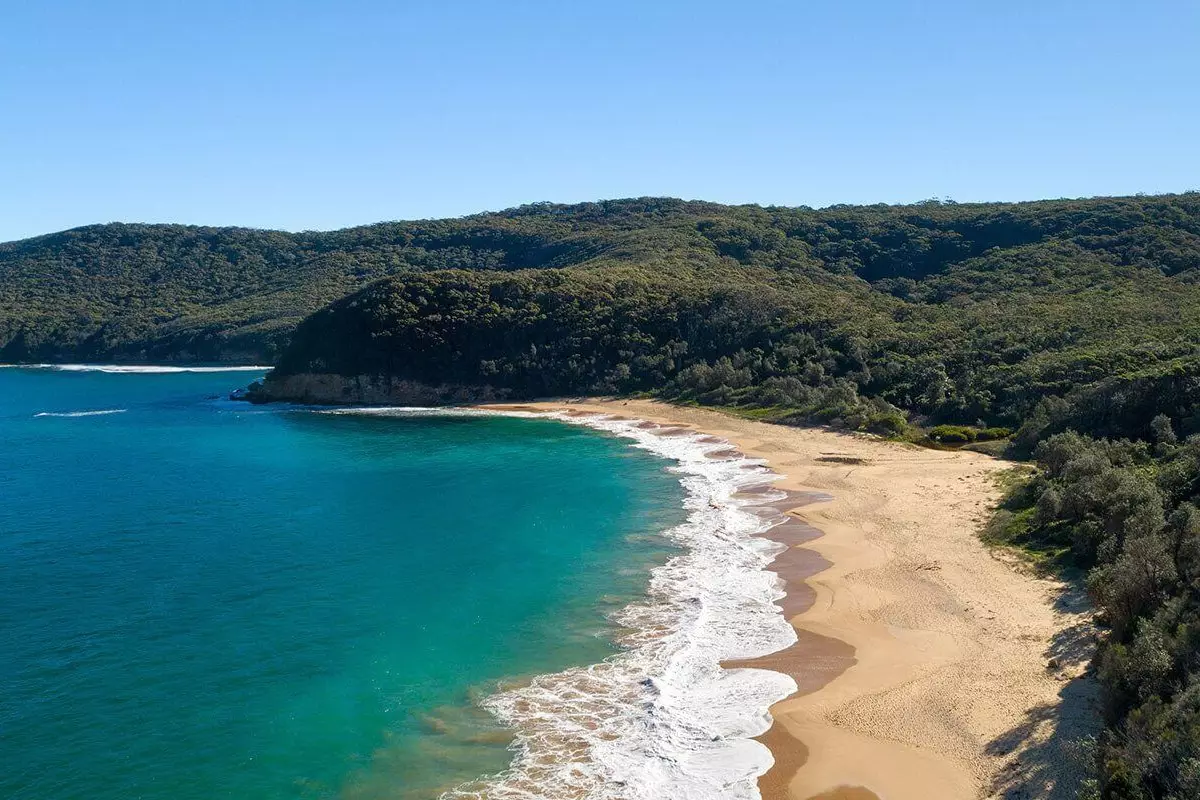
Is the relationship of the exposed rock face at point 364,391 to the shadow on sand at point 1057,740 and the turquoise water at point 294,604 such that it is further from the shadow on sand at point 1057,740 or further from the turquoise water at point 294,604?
the shadow on sand at point 1057,740

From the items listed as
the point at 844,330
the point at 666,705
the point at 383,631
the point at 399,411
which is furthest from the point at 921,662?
the point at 399,411

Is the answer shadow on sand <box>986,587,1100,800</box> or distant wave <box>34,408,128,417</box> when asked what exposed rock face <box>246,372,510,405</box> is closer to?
distant wave <box>34,408,128,417</box>

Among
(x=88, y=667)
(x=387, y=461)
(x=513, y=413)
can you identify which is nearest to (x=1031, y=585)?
(x=88, y=667)

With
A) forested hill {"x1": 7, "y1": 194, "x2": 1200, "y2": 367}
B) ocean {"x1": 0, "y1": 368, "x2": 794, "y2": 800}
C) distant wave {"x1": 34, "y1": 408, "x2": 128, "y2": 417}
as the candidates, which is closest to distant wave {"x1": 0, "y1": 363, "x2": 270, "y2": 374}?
forested hill {"x1": 7, "y1": 194, "x2": 1200, "y2": 367}

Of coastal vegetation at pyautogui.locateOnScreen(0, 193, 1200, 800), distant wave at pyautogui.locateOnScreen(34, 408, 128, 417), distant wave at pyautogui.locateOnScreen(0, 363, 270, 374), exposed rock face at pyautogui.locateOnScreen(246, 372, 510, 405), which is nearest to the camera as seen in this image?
coastal vegetation at pyautogui.locateOnScreen(0, 193, 1200, 800)

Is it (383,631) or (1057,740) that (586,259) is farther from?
(1057,740)

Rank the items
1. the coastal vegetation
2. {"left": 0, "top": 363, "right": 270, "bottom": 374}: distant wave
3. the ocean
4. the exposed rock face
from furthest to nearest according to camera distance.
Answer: {"left": 0, "top": 363, "right": 270, "bottom": 374}: distant wave < the exposed rock face < the coastal vegetation < the ocean

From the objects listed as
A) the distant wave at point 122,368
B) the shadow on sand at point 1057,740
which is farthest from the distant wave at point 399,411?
the shadow on sand at point 1057,740
